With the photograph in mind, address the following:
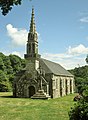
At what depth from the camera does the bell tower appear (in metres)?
49.5

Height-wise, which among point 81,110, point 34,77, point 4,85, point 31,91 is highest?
point 34,77

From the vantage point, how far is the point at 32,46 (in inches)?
1983

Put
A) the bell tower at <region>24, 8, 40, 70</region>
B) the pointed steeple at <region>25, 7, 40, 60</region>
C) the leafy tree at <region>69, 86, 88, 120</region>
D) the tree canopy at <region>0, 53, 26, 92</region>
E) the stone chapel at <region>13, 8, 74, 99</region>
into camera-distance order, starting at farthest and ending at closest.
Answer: the tree canopy at <region>0, 53, 26, 92</region> < the pointed steeple at <region>25, 7, 40, 60</region> < the bell tower at <region>24, 8, 40, 70</region> < the stone chapel at <region>13, 8, 74, 99</region> < the leafy tree at <region>69, 86, 88, 120</region>

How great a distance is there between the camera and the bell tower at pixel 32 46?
49531 mm

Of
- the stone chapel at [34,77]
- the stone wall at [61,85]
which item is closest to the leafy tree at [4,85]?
the stone wall at [61,85]

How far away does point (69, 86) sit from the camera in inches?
2667

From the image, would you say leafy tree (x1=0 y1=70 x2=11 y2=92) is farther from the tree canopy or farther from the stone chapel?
the stone chapel

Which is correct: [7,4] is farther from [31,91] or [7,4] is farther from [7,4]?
[31,91]

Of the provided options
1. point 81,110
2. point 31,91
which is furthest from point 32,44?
point 81,110

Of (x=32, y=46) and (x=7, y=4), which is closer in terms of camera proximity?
(x=7, y=4)

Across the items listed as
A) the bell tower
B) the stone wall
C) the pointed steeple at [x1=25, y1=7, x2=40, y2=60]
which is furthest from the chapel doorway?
the pointed steeple at [x1=25, y1=7, x2=40, y2=60]

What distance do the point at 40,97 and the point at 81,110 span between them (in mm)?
31494

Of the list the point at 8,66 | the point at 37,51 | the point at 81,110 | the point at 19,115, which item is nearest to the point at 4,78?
the point at 8,66

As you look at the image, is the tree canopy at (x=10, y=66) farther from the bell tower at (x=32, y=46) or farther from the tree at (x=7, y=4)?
the tree at (x=7, y=4)
